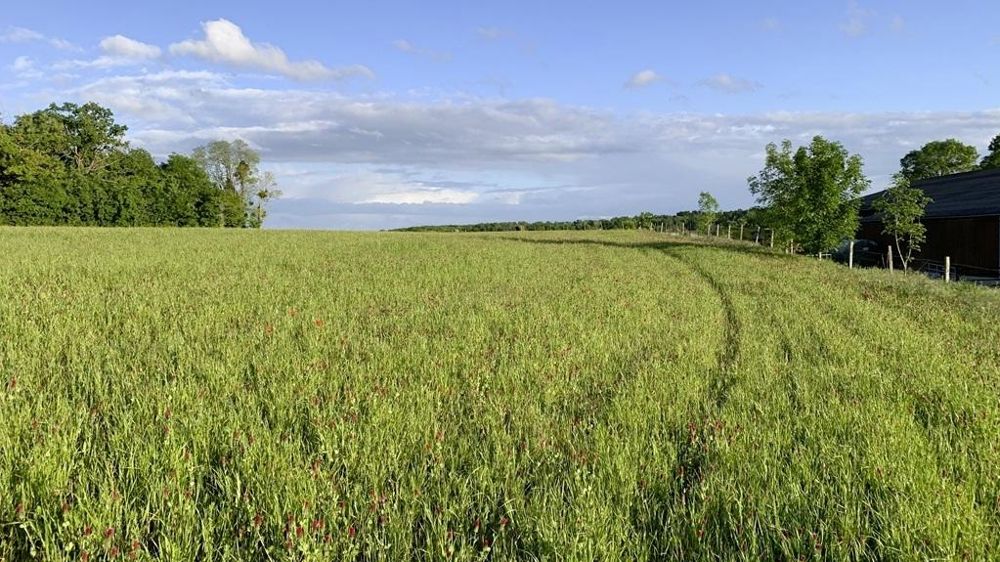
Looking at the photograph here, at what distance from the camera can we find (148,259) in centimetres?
1761

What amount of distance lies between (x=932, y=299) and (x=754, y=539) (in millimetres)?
14009

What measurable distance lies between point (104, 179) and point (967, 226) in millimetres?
76402

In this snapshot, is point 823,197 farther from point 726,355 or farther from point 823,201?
point 726,355

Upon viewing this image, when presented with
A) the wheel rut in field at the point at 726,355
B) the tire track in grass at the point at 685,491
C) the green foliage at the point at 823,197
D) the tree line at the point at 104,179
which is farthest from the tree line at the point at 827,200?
the tree line at the point at 104,179

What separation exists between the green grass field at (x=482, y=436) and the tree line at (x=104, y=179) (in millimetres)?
57268

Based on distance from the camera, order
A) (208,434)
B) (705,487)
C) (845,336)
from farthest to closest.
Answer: (845,336) < (208,434) < (705,487)

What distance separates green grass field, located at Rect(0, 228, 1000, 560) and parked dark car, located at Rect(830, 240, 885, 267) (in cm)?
2432

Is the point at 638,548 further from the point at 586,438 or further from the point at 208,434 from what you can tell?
the point at 208,434

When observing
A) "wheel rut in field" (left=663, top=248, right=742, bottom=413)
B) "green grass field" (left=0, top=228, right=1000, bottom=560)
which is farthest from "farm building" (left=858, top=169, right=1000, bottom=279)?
"green grass field" (left=0, top=228, right=1000, bottom=560)

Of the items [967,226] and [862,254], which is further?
[862,254]

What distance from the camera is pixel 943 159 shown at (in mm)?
68062

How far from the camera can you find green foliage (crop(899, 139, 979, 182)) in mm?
67125

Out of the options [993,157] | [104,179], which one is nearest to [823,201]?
[993,157]

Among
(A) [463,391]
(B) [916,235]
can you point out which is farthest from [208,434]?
(B) [916,235]
